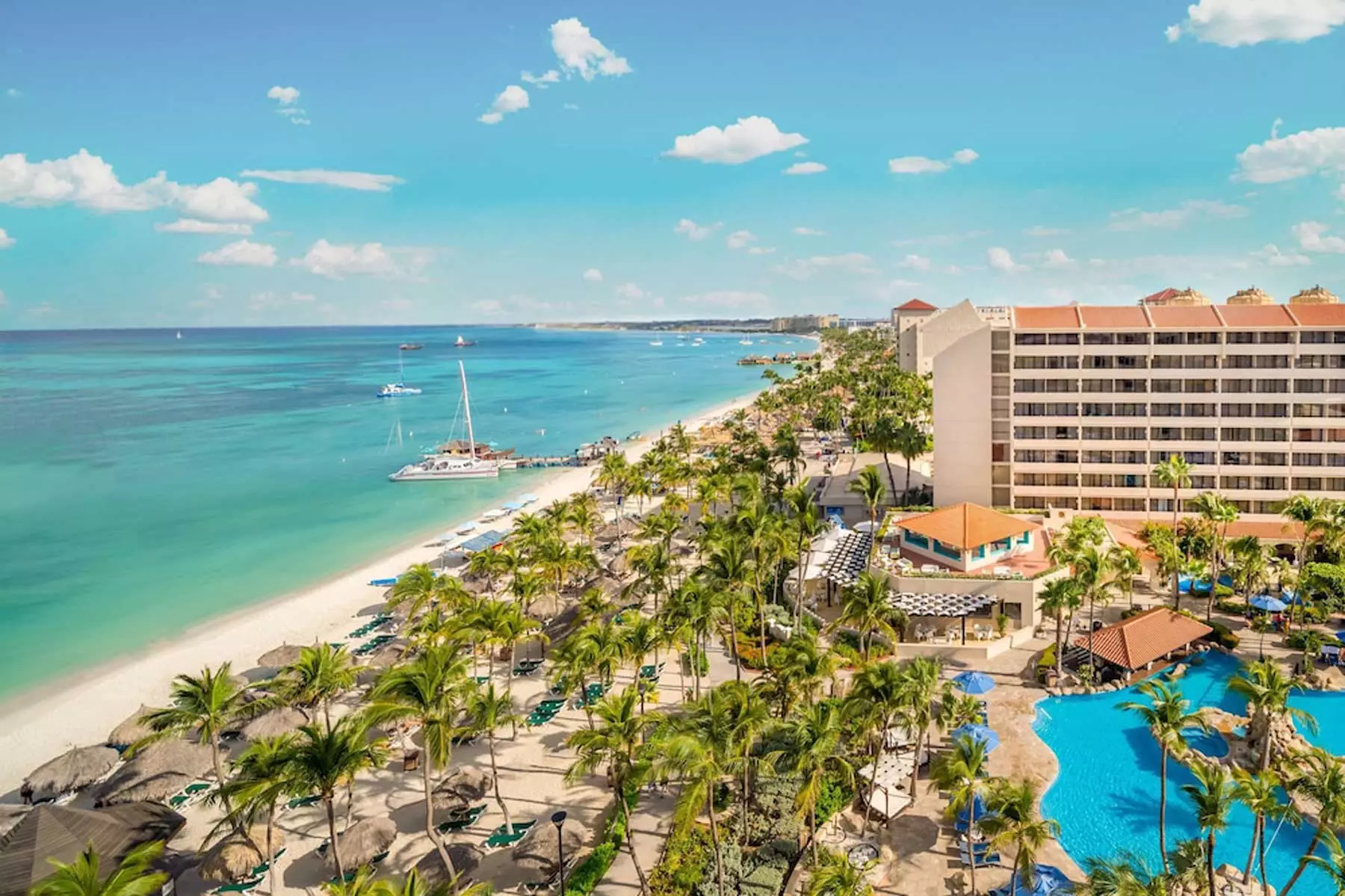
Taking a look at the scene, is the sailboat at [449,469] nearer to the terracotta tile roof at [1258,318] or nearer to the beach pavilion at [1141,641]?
the beach pavilion at [1141,641]

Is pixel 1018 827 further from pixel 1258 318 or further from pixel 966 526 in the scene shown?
pixel 1258 318

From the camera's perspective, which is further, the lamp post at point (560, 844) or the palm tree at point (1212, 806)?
the lamp post at point (560, 844)

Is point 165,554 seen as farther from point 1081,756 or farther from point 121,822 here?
point 1081,756

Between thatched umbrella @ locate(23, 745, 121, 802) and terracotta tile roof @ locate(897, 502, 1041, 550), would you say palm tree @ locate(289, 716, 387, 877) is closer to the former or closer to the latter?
thatched umbrella @ locate(23, 745, 121, 802)

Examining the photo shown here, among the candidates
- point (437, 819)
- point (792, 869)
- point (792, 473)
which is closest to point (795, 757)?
point (792, 869)

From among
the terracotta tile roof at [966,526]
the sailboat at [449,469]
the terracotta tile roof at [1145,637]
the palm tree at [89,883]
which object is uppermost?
the terracotta tile roof at [966,526]

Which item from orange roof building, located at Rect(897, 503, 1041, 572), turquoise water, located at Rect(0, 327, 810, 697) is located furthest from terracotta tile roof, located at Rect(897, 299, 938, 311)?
orange roof building, located at Rect(897, 503, 1041, 572)

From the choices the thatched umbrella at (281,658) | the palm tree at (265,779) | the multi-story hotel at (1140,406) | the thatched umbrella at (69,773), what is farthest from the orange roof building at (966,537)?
the thatched umbrella at (69,773)

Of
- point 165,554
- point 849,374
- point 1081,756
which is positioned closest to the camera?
point 1081,756
